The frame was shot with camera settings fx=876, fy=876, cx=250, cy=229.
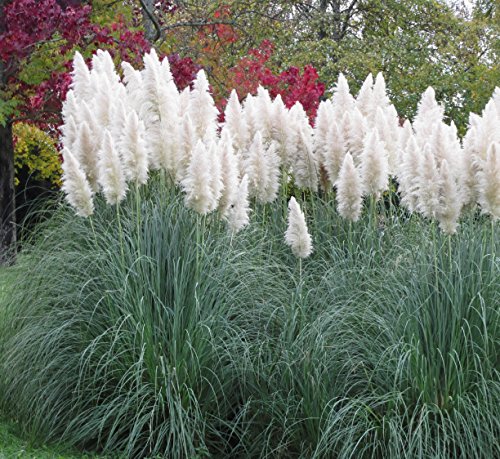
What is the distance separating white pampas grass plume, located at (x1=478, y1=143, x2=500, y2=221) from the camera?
5145mm

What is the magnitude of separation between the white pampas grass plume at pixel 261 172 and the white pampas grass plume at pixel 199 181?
130 centimetres

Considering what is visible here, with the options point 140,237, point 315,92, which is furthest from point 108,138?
point 315,92

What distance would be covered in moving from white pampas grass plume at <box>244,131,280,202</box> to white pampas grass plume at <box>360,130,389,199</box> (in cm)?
87

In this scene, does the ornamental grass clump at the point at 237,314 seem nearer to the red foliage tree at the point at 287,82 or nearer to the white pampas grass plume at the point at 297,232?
the white pampas grass plume at the point at 297,232

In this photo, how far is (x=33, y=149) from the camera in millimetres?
16688

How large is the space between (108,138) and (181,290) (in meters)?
1.13

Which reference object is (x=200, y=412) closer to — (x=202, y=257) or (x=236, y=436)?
(x=236, y=436)

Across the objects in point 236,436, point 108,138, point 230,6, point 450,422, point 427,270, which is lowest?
point 236,436

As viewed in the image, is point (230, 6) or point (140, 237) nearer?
point (140, 237)

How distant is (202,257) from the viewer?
18.5 ft

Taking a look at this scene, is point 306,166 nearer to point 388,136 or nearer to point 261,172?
point 261,172

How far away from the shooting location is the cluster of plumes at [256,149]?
17.7 ft

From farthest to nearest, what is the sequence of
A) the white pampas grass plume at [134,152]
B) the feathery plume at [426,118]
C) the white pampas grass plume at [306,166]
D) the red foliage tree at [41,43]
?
the red foliage tree at [41,43] → the white pampas grass plume at [306,166] → the feathery plume at [426,118] → the white pampas grass plume at [134,152]

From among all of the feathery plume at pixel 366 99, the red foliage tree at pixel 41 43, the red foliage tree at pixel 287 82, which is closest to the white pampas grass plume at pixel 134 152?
the feathery plume at pixel 366 99
